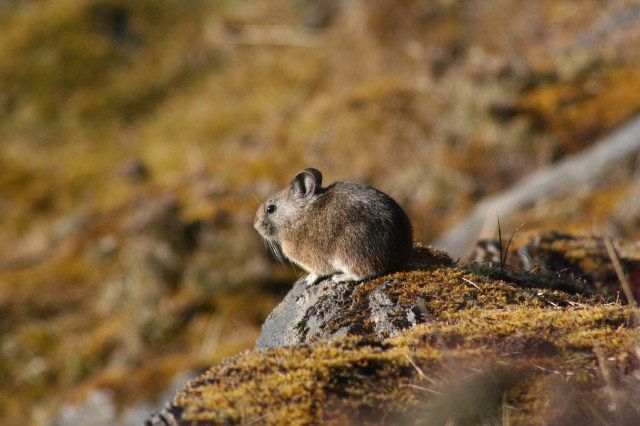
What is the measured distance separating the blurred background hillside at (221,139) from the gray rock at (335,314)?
7.34m

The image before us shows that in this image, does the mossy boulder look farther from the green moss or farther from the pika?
the pika

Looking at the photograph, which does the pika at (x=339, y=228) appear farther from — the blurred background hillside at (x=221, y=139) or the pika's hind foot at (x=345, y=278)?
the blurred background hillside at (x=221, y=139)

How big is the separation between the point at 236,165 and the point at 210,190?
249cm

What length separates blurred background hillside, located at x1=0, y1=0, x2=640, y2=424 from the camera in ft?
54.2

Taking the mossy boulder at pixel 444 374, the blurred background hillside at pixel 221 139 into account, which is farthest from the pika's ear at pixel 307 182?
the blurred background hillside at pixel 221 139

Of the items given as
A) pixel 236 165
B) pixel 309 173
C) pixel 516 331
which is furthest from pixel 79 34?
pixel 516 331

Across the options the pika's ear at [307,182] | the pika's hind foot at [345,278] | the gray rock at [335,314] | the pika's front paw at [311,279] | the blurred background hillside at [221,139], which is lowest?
the gray rock at [335,314]

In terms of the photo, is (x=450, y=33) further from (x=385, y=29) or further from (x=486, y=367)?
(x=486, y=367)

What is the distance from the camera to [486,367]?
407 cm

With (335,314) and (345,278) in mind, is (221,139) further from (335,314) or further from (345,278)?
(335,314)

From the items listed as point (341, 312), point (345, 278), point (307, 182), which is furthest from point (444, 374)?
point (307, 182)

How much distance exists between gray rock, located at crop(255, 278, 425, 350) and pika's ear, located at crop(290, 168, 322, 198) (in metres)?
1.00

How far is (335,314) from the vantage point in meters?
5.73

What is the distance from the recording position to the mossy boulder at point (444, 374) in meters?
3.77
